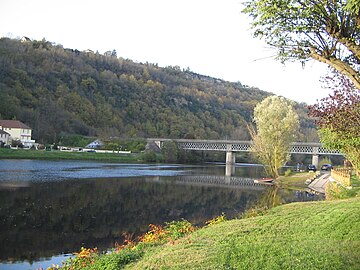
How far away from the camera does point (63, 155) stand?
79.2 metres

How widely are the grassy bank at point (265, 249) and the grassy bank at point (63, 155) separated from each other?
60002 mm

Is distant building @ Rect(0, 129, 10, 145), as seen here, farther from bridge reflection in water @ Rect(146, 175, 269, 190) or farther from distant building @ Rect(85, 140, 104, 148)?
bridge reflection in water @ Rect(146, 175, 269, 190)

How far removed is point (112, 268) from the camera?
388 inches

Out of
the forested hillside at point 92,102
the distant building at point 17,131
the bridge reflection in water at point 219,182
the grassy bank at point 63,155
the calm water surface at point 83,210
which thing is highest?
the forested hillside at point 92,102

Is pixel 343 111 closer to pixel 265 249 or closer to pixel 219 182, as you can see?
pixel 265 249

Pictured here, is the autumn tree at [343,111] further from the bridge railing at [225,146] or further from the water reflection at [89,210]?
the bridge railing at [225,146]

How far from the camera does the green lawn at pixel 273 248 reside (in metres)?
8.76

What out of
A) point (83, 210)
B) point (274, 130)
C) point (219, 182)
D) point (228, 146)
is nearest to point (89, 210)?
point (83, 210)

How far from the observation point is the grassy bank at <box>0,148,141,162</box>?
68.6 meters

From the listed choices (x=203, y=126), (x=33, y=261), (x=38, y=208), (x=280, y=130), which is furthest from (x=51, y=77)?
(x=33, y=261)

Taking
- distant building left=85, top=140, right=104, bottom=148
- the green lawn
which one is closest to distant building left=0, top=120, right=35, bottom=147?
distant building left=85, top=140, right=104, bottom=148

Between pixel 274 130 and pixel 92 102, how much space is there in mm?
107683

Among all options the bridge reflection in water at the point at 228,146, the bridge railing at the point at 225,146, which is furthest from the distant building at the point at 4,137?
the bridge railing at the point at 225,146

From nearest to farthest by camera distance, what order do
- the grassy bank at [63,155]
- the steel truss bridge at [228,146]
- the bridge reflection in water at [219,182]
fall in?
the bridge reflection in water at [219,182] → the grassy bank at [63,155] → the steel truss bridge at [228,146]
